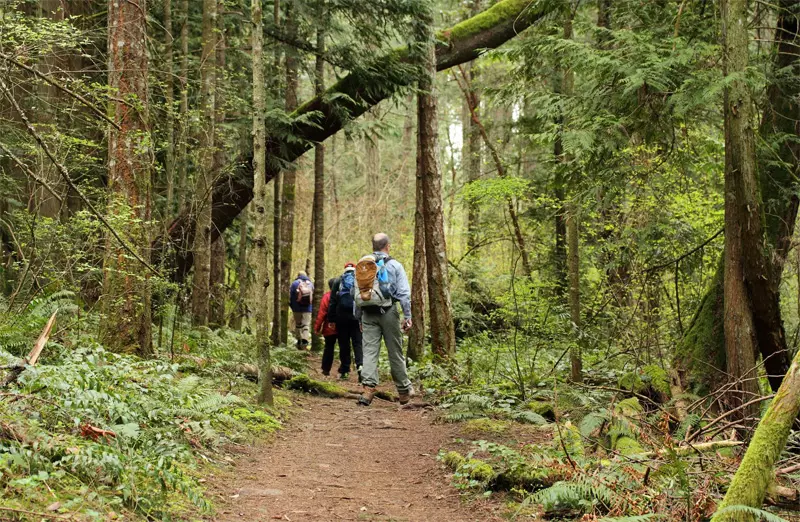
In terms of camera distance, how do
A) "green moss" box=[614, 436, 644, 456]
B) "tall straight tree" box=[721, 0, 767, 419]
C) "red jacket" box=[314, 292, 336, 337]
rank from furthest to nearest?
"red jacket" box=[314, 292, 336, 337] < "tall straight tree" box=[721, 0, 767, 419] < "green moss" box=[614, 436, 644, 456]

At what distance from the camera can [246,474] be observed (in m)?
5.86

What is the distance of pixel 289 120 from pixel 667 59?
7.75 metres

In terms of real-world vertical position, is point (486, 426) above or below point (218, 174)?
below

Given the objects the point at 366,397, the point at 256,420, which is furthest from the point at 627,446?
the point at 366,397

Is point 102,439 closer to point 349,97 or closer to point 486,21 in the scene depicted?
point 349,97

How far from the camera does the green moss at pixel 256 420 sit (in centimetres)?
732

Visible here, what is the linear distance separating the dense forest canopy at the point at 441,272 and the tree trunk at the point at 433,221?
0.05m

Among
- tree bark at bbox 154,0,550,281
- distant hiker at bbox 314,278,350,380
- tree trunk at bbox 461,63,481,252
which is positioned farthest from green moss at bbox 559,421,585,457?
tree trunk at bbox 461,63,481,252

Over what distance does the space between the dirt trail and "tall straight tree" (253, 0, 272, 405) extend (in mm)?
986

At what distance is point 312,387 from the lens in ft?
35.3

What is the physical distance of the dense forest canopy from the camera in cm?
448

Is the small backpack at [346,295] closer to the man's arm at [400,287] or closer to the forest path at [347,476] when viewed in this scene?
the man's arm at [400,287]

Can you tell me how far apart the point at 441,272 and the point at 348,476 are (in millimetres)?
7192

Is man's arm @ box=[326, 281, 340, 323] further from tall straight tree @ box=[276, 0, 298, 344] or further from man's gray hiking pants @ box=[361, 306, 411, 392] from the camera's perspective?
tall straight tree @ box=[276, 0, 298, 344]
